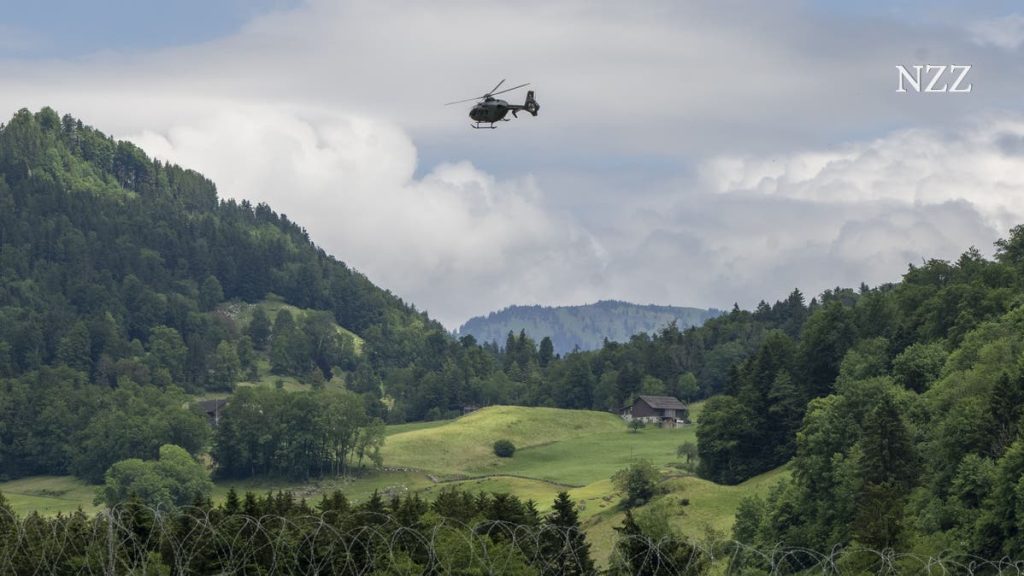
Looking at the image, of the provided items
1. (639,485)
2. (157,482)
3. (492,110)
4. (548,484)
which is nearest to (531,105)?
(492,110)

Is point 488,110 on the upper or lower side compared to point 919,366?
upper

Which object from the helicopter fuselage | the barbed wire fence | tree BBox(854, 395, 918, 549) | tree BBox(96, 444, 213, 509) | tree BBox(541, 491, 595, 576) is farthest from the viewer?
tree BBox(96, 444, 213, 509)

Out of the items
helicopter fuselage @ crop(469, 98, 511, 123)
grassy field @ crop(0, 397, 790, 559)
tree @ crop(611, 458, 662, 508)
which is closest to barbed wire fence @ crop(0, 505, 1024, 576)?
helicopter fuselage @ crop(469, 98, 511, 123)

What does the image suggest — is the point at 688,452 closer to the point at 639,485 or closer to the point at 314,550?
the point at 639,485

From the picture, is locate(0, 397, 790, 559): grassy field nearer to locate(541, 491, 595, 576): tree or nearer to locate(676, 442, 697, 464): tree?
locate(676, 442, 697, 464): tree

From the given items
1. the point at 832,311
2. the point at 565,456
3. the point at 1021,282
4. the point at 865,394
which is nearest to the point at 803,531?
the point at 865,394

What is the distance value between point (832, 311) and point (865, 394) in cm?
4486

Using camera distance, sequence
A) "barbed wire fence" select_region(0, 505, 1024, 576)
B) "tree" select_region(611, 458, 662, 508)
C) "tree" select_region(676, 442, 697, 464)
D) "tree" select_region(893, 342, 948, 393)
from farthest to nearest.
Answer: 1. "tree" select_region(676, 442, 697, 464)
2. "tree" select_region(893, 342, 948, 393)
3. "tree" select_region(611, 458, 662, 508)
4. "barbed wire fence" select_region(0, 505, 1024, 576)

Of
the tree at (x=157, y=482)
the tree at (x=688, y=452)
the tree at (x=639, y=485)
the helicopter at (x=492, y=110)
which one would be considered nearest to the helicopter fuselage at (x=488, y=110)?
the helicopter at (x=492, y=110)

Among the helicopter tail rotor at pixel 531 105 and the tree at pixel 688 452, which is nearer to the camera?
the helicopter tail rotor at pixel 531 105

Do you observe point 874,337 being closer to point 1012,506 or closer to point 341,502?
point 1012,506

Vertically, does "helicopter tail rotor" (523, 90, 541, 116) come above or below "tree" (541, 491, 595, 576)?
above

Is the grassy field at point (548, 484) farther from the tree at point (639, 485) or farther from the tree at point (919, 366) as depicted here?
the tree at point (919, 366)

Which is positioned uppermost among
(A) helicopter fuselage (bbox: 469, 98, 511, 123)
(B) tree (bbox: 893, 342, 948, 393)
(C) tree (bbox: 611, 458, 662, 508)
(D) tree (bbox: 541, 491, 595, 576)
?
(A) helicopter fuselage (bbox: 469, 98, 511, 123)
